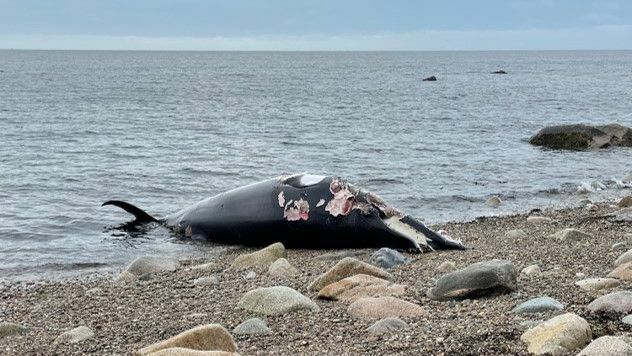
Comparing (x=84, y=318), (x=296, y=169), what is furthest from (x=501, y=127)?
(x=84, y=318)

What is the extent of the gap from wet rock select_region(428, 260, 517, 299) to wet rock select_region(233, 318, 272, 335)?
1555 mm

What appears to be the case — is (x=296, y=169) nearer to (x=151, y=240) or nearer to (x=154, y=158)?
(x=154, y=158)

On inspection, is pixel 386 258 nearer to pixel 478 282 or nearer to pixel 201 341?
pixel 478 282

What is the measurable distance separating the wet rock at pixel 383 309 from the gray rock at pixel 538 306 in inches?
30.1

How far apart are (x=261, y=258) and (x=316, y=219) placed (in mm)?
1140

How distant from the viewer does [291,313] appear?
6.85m

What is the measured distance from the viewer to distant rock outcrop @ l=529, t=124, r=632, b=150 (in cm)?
2755

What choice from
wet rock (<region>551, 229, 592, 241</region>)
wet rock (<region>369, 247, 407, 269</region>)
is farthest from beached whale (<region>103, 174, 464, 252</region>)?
wet rock (<region>551, 229, 592, 241</region>)

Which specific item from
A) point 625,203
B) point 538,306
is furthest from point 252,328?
point 625,203

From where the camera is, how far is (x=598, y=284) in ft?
22.3

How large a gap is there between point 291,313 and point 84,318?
2.31 meters

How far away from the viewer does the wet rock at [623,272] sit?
7.06 meters

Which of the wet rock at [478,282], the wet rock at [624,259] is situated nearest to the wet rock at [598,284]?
the wet rock at [478,282]

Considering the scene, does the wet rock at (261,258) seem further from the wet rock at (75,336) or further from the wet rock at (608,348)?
the wet rock at (608,348)
